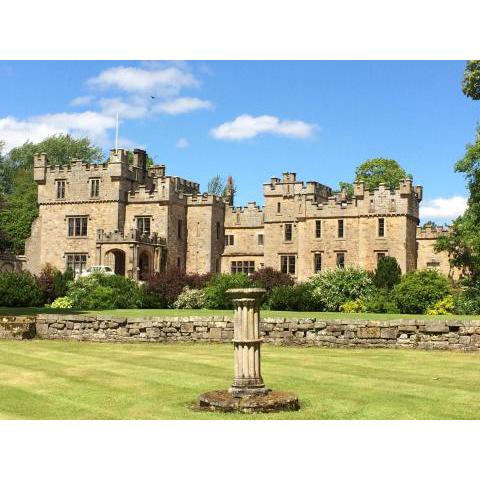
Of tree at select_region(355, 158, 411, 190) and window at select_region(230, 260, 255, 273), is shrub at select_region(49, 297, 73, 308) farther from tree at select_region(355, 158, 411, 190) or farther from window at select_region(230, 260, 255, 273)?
tree at select_region(355, 158, 411, 190)

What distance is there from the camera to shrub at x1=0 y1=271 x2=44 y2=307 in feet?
117

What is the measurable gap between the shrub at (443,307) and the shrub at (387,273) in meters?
11.2

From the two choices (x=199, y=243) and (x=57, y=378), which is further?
(x=199, y=243)

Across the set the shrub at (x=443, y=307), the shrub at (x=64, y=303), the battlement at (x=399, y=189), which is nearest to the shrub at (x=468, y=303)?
the shrub at (x=443, y=307)

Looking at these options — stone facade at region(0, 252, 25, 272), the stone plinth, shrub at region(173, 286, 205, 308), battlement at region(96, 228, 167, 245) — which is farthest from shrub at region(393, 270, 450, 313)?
stone facade at region(0, 252, 25, 272)

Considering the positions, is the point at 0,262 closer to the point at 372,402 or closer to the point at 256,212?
the point at 256,212

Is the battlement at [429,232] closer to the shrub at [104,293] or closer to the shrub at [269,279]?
the shrub at [269,279]

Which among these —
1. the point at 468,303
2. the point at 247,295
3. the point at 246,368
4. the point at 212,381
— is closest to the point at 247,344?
the point at 246,368

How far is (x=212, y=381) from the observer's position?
12.9 m

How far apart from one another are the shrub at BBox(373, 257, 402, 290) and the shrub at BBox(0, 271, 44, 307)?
20.8 metres

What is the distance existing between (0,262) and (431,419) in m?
54.2

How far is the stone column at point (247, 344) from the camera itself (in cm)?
1093

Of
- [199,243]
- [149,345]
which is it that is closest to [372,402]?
[149,345]

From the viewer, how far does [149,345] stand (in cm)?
2034
